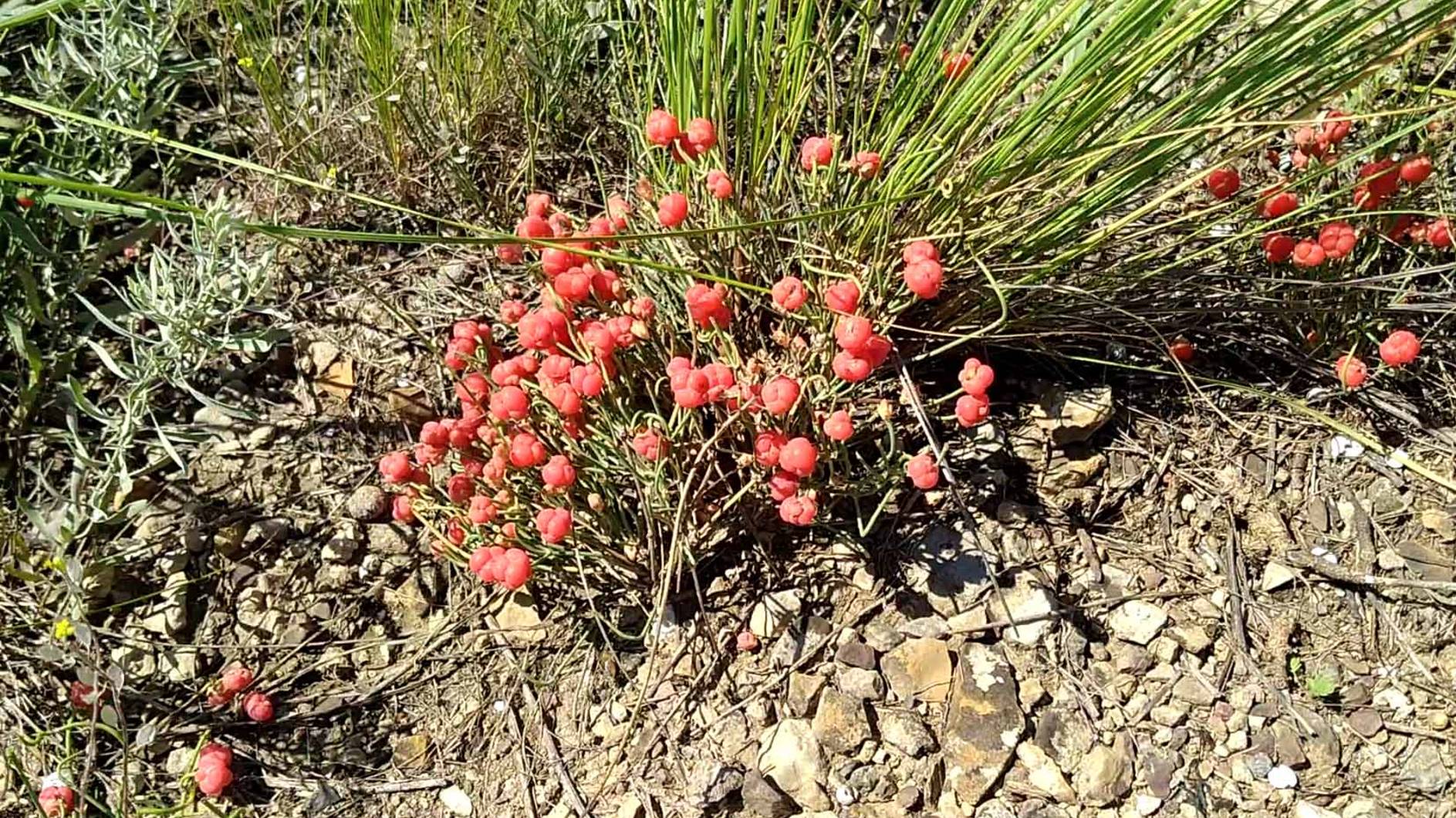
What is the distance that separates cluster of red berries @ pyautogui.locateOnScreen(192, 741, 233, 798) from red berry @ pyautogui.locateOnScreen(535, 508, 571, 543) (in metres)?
0.66

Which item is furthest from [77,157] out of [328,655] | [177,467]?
[328,655]

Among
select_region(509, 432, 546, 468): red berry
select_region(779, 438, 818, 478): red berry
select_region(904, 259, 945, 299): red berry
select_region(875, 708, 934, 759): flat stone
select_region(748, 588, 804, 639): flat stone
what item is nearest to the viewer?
select_region(904, 259, 945, 299): red berry

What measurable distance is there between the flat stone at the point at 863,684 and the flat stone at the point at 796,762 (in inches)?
3.4

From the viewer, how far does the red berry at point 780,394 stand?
143 cm

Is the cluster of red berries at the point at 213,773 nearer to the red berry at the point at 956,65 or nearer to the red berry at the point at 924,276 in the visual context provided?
the red berry at the point at 924,276

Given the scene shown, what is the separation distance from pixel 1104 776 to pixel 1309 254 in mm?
851

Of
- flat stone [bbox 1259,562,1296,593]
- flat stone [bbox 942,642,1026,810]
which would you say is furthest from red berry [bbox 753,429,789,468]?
flat stone [bbox 1259,562,1296,593]

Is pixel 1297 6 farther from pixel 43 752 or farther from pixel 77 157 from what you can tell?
pixel 43 752

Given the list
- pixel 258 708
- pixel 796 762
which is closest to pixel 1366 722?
pixel 796 762

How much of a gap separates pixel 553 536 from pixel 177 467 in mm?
945

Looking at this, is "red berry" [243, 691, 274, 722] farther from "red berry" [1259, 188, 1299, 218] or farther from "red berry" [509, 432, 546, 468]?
"red berry" [1259, 188, 1299, 218]

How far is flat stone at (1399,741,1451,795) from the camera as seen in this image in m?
1.58

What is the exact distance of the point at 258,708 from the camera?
1.76 metres

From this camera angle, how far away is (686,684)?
1.76 metres
